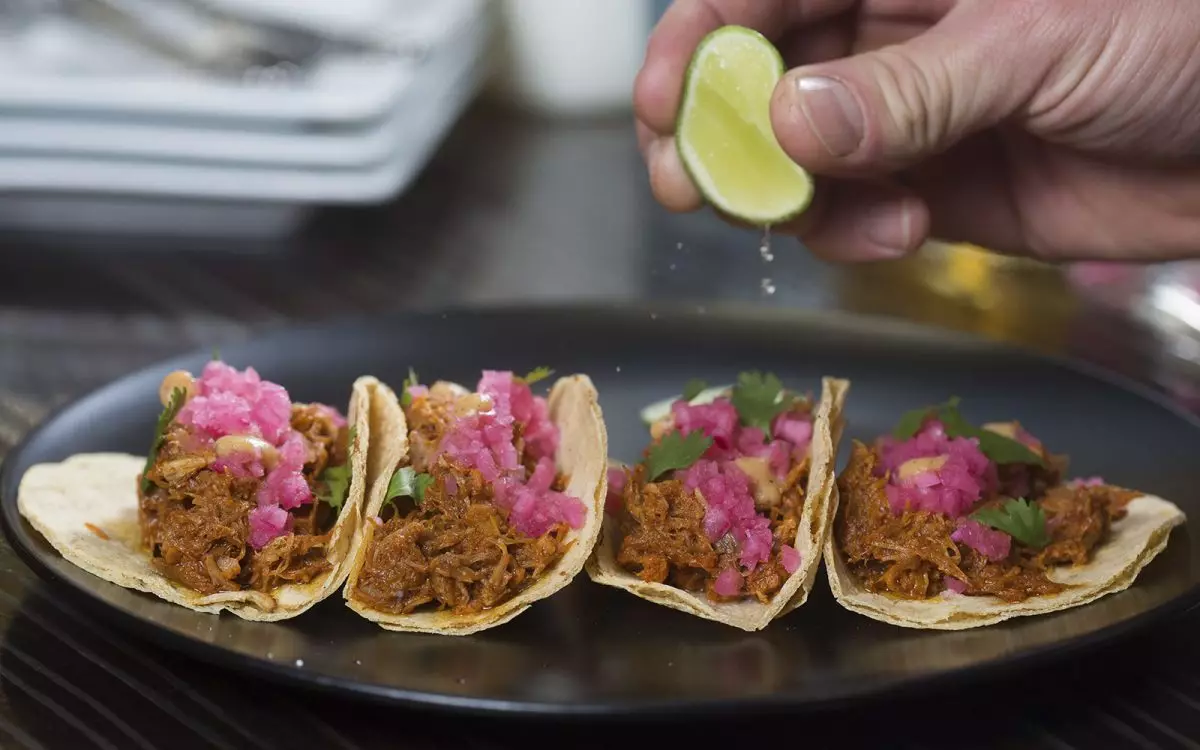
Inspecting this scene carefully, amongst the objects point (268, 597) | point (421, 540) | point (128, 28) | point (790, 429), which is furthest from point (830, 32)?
point (128, 28)

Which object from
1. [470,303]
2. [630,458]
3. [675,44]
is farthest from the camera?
[470,303]

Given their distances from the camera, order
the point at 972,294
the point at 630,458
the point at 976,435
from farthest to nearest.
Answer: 1. the point at 972,294
2. the point at 630,458
3. the point at 976,435

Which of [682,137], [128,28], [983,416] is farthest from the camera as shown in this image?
[128,28]

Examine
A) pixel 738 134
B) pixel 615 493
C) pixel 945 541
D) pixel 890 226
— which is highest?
pixel 738 134

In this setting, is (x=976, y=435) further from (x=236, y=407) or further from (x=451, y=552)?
(x=236, y=407)

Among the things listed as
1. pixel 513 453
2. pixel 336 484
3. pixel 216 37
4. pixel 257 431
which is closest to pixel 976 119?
pixel 513 453

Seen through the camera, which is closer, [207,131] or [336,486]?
[336,486]

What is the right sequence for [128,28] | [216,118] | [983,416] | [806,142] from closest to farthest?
[806,142]
[983,416]
[216,118]
[128,28]

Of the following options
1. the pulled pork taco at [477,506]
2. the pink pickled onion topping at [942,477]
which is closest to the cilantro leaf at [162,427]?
the pulled pork taco at [477,506]

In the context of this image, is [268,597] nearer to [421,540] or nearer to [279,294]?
[421,540]
